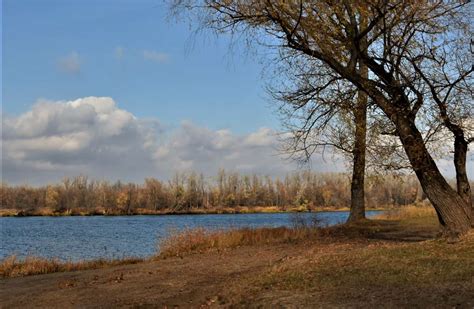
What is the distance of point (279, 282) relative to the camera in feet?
29.2

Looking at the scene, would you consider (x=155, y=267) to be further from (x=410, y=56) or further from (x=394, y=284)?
(x=410, y=56)

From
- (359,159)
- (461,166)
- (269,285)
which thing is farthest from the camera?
(359,159)

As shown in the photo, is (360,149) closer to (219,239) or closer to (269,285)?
(219,239)

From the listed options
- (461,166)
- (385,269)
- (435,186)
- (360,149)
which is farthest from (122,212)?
(385,269)

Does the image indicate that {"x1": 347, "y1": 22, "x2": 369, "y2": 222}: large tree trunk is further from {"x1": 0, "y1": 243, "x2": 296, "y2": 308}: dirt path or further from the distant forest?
the distant forest

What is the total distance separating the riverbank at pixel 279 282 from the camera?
742cm

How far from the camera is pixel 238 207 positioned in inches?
4141

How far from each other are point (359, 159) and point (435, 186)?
26.8 feet

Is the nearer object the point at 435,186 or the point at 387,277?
the point at 387,277

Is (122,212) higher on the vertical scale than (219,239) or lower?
lower

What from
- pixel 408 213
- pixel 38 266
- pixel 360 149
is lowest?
pixel 38 266

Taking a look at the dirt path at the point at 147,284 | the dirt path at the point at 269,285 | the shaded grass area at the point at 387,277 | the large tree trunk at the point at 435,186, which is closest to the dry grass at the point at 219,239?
the dirt path at the point at 147,284

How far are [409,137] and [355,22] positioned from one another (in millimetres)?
3106

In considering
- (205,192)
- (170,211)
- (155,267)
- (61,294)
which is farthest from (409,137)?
(205,192)
